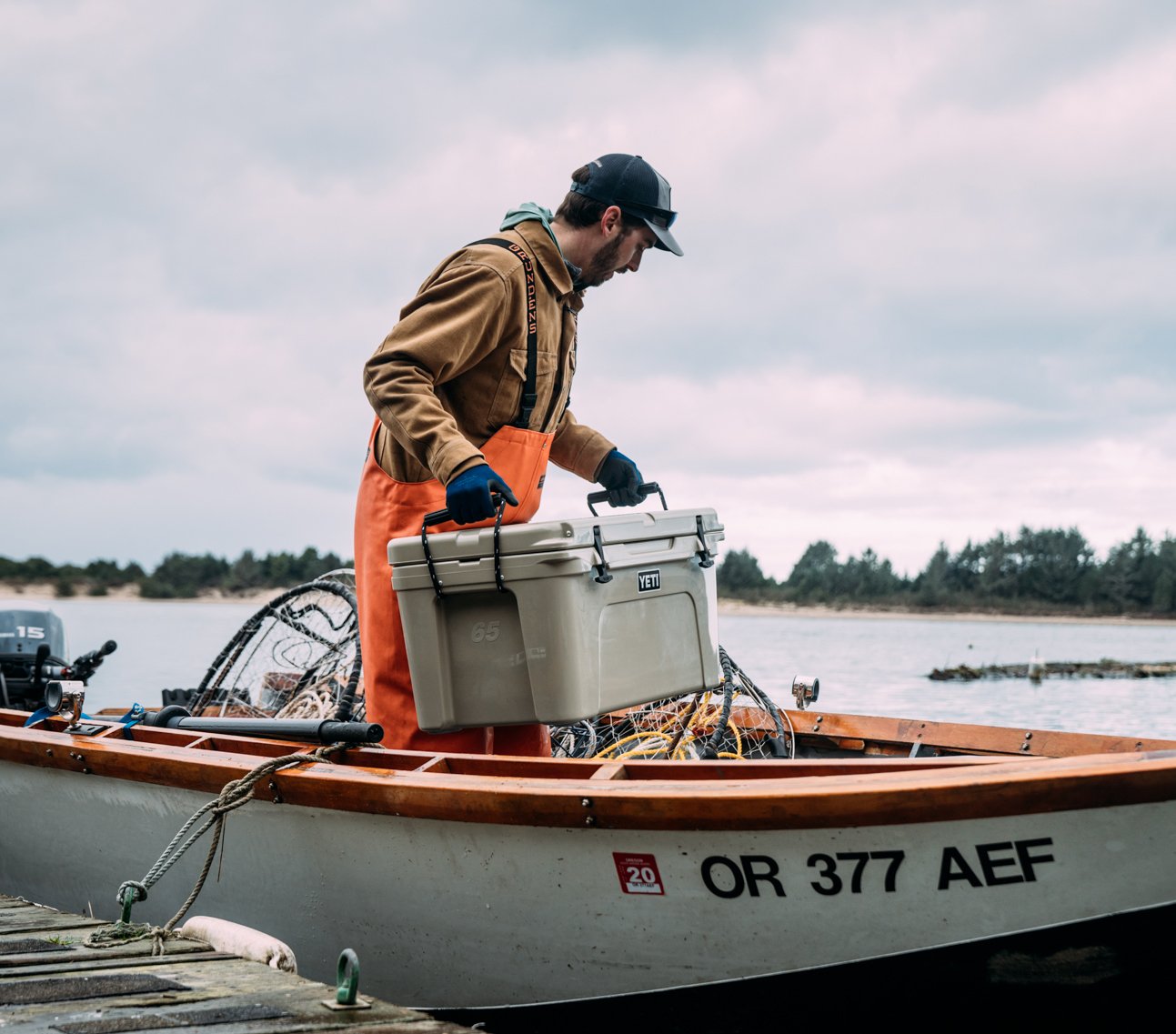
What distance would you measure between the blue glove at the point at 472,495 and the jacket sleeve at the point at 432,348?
177 millimetres

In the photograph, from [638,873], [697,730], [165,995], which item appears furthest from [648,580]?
[697,730]

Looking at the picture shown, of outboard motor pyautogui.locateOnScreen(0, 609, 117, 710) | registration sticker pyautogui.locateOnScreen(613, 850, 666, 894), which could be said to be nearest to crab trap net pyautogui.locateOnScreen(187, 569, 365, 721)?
outboard motor pyautogui.locateOnScreen(0, 609, 117, 710)

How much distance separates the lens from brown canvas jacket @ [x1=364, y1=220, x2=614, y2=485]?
10.00 ft

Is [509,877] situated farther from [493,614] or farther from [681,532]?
[681,532]

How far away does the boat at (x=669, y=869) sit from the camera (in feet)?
7.61

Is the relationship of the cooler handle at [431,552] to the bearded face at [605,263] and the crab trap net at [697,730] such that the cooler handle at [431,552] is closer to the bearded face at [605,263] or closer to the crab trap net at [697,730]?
the bearded face at [605,263]

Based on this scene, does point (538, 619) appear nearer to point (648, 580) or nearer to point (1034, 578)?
point (648, 580)

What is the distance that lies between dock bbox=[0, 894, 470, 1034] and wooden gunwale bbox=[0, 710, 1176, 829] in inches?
17.6

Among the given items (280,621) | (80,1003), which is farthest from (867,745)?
(80,1003)

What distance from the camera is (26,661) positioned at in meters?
5.48

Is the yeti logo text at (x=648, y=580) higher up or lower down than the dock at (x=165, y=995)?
higher up

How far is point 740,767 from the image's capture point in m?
2.89

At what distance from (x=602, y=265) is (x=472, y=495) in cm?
105

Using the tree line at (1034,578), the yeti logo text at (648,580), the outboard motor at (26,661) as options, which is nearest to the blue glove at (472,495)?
the yeti logo text at (648,580)
